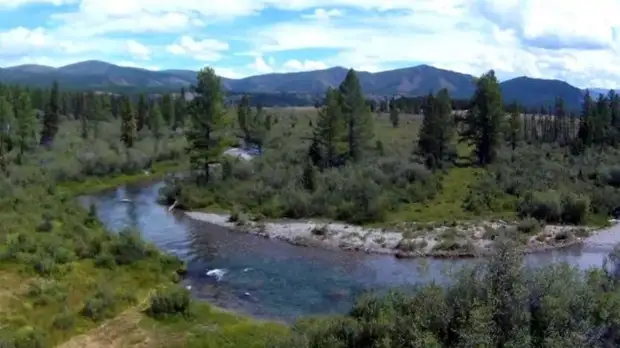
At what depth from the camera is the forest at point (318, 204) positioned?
61.8 feet

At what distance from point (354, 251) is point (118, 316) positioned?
20.6m

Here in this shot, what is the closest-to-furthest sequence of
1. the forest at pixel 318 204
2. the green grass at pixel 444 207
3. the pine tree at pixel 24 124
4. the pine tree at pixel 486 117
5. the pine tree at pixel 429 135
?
1. the forest at pixel 318 204
2. the green grass at pixel 444 207
3. the pine tree at pixel 486 117
4. the pine tree at pixel 429 135
5. the pine tree at pixel 24 124

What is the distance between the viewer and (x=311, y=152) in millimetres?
76125

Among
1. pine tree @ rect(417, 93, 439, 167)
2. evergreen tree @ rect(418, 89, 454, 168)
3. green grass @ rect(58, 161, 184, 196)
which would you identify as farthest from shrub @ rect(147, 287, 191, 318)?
pine tree @ rect(417, 93, 439, 167)

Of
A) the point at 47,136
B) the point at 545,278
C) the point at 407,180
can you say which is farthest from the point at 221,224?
the point at 47,136

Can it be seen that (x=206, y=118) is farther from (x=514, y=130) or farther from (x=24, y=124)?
(x=514, y=130)

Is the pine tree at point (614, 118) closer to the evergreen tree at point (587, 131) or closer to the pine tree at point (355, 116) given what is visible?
the evergreen tree at point (587, 131)

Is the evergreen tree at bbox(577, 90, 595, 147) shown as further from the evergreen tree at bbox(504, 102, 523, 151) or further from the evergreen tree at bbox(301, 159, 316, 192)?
the evergreen tree at bbox(301, 159, 316, 192)

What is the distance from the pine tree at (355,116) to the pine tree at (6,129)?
134 feet

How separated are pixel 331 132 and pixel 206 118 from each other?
14.2 m

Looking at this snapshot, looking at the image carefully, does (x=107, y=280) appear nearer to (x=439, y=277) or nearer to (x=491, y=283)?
(x=439, y=277)

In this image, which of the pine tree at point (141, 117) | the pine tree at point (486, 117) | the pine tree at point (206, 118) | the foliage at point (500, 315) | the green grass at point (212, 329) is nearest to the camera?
the foliage at point (500, 315)

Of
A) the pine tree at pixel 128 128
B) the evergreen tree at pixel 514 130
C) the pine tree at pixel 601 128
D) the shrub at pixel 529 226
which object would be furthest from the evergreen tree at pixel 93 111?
the shrub at pixel 529 226

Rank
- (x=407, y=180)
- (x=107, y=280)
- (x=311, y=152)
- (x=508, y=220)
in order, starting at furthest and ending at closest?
(x=311, y=152), (x=407, y=180), (x=508, y=220), (x=107, y=280)
